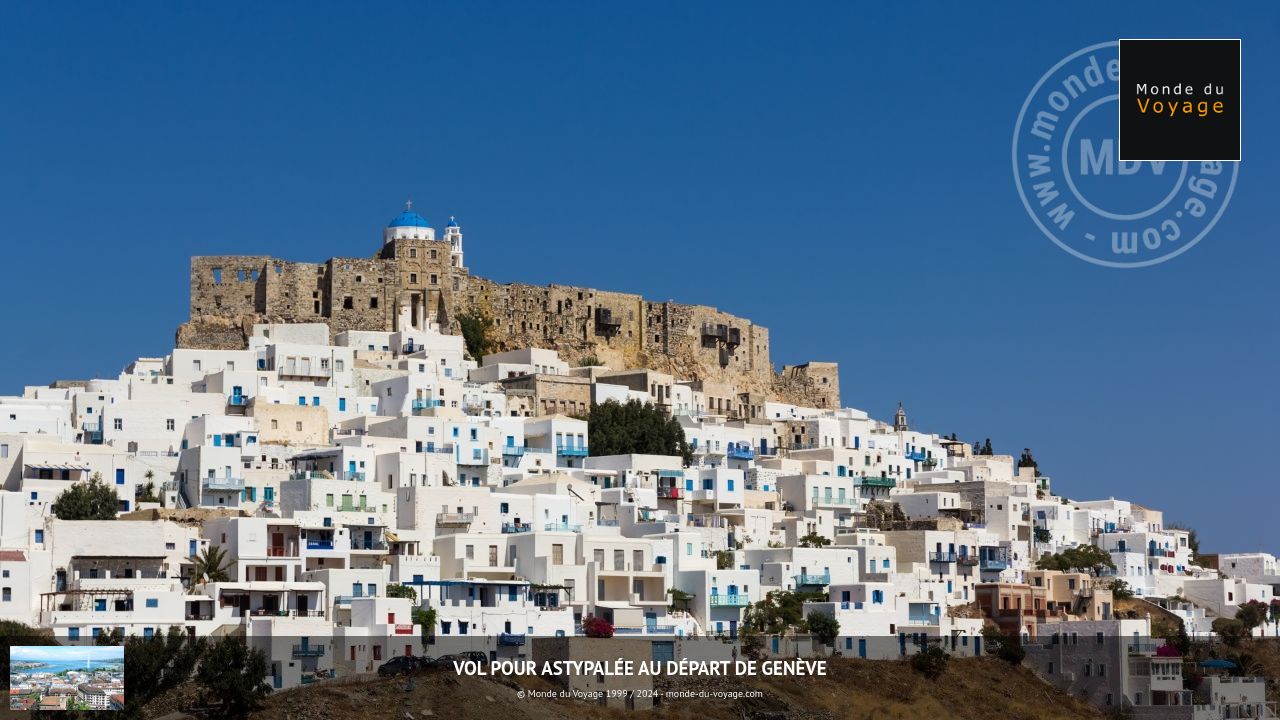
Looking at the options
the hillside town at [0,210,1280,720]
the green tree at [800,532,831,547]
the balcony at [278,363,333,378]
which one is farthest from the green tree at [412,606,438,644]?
the balcony at [278,363,333,378]

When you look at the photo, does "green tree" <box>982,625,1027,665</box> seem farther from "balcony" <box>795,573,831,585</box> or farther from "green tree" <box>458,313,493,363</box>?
"green tree" <box>458,313,493,363</box>

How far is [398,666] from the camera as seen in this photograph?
55281 mm

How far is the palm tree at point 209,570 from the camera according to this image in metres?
58.8

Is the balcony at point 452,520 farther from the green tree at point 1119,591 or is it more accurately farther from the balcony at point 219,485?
the green tree at point 1119,591

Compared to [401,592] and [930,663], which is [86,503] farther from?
[930,663]

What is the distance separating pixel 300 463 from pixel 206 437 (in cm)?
356

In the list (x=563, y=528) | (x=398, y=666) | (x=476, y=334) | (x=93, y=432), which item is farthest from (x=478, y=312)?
(x=398, y=666)

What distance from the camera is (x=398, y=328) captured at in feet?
295

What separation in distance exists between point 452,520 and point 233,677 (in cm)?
1492

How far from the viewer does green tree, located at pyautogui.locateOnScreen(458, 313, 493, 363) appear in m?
92.2

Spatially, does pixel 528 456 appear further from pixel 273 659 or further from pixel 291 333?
pixel 273 659

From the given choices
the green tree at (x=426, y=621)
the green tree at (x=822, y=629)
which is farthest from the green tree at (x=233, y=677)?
the green tree at (x=822, y=629)

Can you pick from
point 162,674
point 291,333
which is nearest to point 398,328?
point 291,333

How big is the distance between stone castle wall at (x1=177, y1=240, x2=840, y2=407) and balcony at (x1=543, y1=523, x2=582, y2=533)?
75.9 ft
